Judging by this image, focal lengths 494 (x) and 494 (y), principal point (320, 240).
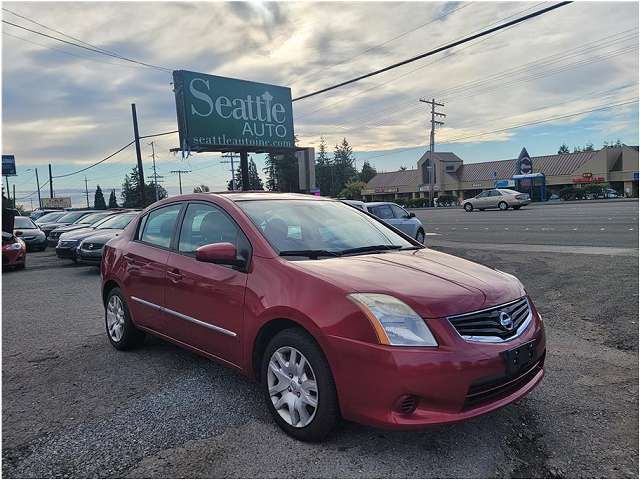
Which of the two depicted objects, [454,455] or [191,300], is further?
[191,300]

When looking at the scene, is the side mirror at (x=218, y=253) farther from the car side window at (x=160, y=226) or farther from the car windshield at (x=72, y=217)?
the car windshield at (x=72, y=217)

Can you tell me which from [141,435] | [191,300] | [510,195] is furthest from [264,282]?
[510,195]

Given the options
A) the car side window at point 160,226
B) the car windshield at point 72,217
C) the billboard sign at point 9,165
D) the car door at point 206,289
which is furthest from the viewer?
the billboard sign at point 9,165

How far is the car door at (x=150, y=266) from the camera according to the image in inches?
177

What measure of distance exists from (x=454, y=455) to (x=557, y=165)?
65704 mm

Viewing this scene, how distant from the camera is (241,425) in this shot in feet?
11.2

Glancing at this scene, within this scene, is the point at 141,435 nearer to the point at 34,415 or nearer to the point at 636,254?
the point at 34,415

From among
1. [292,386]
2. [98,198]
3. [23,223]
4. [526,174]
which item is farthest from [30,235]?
[98,198]

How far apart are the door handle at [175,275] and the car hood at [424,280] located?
1.30 meters

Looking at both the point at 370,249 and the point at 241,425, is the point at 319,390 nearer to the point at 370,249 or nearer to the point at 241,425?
the point at 241,425

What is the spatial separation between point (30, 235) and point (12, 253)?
190 inches

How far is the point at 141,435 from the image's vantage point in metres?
3.30

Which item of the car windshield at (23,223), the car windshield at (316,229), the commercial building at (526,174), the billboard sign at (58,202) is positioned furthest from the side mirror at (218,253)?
the billboard sign at (58,202)

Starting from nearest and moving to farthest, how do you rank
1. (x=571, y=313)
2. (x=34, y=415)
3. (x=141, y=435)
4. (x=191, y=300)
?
(x=141, y=435) → (x=34, y=415) → (x=191, y=300) → (x=571, y=313)
